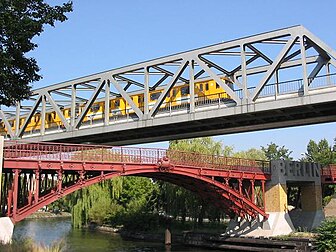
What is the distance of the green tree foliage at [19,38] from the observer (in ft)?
41.1

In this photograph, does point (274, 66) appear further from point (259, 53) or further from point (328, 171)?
point (328, 171)

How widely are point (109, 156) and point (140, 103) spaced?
35.7 feet

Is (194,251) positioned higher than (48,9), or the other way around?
(48,9)

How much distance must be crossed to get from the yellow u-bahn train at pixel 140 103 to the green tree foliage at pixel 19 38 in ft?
62.5

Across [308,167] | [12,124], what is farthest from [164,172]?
[12,124]

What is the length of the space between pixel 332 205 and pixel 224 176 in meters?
22.3

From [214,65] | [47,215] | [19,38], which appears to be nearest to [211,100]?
[214,65]

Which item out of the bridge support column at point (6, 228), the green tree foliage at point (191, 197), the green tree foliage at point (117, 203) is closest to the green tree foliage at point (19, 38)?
the bridge support column at point (6, 228)

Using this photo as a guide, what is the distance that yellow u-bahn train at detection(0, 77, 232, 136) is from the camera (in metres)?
33.8

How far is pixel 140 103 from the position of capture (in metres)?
38.0

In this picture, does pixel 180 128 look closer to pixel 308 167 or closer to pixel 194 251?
pixel 194 251

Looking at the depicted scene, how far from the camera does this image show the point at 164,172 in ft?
102

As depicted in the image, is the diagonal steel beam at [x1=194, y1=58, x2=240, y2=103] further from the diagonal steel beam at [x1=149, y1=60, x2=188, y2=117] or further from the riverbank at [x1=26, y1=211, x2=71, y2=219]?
the riverbank at [x1=26, y1=211, x2=71, y2=219]

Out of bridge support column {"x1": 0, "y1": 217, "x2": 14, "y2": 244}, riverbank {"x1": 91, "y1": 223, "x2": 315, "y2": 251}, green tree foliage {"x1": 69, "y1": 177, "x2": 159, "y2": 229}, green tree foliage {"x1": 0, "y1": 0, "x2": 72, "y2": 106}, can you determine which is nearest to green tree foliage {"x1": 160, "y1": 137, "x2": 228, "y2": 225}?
riverbank {"x1": 91, "y1": 223, "x2": 315, "y2": 251}
